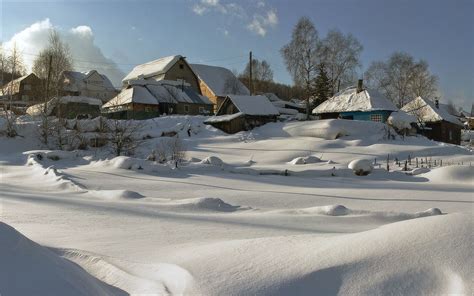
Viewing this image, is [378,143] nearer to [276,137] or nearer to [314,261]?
[276,137]

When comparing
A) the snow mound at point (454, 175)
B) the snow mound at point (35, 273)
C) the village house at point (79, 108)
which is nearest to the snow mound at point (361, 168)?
the snow mound at point (454, 175)

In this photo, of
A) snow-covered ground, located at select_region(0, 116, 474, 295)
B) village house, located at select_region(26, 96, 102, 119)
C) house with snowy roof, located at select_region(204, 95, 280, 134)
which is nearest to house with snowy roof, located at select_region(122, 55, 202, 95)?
village house, located at select_region(26, 96, 102, 119)

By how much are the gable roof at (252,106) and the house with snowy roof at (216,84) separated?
1900 cm

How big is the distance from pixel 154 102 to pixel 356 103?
793 inches

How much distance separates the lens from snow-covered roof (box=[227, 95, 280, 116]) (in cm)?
3440

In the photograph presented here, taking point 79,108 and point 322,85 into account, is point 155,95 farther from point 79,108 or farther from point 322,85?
point 322,85

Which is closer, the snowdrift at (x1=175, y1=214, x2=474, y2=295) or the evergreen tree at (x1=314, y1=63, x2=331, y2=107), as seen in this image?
the snowdrift at (x1=175, y1=214, x2=474, y2=295)

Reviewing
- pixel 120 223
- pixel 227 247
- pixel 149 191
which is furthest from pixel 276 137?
pixel 227 247

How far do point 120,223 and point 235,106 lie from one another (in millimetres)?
28610

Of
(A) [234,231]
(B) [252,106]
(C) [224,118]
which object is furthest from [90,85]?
(A) [234,231]

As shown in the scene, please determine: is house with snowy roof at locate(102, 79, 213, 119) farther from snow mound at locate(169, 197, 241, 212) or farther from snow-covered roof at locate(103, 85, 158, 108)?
snow mound at locate(169, 197, 241, 212)

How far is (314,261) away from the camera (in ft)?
12.4

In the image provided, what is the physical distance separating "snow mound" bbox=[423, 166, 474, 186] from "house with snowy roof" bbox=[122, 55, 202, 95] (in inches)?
1738

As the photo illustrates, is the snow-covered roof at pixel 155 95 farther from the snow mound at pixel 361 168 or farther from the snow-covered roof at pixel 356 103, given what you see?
the snow mound at pixel 361 168
